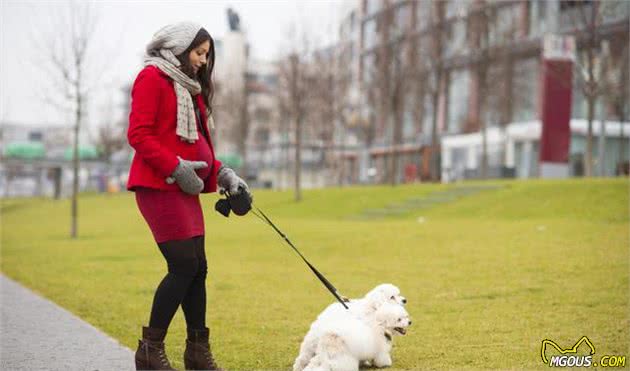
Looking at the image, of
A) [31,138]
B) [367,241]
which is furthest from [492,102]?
[31,138]

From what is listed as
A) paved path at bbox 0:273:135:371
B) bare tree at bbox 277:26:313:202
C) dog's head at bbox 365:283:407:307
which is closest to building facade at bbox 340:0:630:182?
bare tree at bbox 277:26:313:202

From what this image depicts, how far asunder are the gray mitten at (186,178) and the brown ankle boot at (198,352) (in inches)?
39.7

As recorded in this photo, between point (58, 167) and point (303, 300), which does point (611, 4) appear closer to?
point (303, 300)

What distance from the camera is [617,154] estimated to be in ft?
152

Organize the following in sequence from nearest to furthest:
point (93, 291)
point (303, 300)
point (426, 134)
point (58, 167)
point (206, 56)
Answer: point (206, 56) < point (303, 300) < point (93, 291) < point (426, 134) < point (58, 167)

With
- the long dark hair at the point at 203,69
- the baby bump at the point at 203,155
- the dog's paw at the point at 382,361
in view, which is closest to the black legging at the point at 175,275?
the baby bump at the point at 203,155

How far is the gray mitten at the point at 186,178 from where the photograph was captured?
5.11 metres

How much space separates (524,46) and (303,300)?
42645 millimetres

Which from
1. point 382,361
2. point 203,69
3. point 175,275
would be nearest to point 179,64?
point 203,69

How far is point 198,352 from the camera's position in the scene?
5.53 meters

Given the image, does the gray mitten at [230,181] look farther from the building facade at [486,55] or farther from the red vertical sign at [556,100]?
the building facade at [486,55]

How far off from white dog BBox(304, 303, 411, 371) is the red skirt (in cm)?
114

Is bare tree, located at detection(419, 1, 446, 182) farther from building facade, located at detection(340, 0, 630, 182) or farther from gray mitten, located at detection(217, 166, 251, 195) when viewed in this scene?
gray mitten, located at detection(217, 166, 251, 195)

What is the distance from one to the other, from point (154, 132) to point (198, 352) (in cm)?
151
